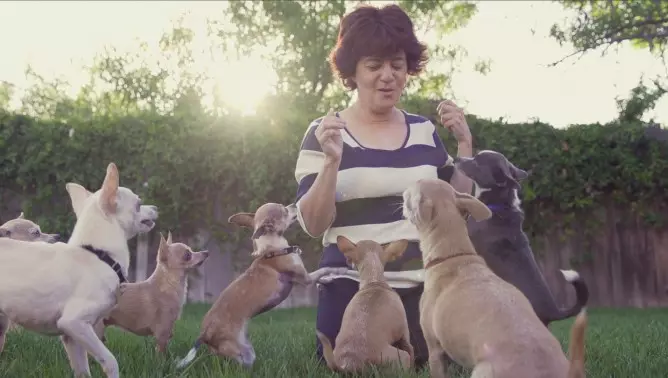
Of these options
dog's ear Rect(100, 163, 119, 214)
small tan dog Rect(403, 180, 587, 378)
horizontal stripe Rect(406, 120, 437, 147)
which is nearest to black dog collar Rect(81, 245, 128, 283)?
dog's ear Rect(100, 163, 119, 214)

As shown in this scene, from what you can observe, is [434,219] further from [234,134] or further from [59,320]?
[234,134]

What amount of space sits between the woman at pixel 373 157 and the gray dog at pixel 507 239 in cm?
37

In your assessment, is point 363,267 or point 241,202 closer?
point 363,267

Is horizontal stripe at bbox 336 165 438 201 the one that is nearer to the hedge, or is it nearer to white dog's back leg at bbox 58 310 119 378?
white dog's back leg at bbox 58 310 119 378

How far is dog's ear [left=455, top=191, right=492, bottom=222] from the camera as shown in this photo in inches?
133

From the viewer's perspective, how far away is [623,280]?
11094 mm

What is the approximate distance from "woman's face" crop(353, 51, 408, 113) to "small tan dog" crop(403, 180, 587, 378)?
854 millimetres

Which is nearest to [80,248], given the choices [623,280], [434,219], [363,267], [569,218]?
[363,267]

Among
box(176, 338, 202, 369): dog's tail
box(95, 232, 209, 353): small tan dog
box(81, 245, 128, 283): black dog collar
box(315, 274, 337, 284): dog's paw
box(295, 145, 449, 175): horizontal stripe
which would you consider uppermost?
box(295, 145, 449, 175): horizontal stripe

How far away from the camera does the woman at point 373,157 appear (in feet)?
13.6

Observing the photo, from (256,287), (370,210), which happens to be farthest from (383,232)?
(256,287)

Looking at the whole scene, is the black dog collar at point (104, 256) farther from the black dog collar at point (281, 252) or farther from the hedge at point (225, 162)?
the hedge at point (225, 162)

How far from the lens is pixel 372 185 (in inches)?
165

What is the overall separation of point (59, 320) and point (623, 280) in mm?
10041
